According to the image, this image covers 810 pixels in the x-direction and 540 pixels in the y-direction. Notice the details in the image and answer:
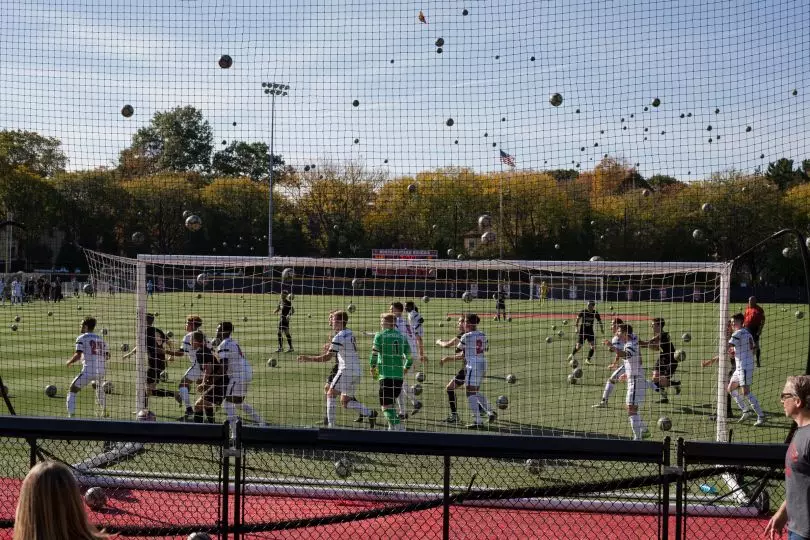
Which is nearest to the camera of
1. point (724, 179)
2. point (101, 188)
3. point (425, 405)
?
point (425, 405)

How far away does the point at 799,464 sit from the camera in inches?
174

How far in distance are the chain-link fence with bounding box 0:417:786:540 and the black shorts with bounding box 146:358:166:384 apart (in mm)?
1274

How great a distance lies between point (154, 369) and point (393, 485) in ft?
14.6

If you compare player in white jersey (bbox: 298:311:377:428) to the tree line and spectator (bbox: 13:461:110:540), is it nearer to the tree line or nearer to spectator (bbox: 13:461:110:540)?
spectator (bbox: 13:461:110:540)

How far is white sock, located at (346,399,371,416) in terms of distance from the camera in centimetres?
1099

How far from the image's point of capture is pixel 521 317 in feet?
101

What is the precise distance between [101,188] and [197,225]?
31.5 meters

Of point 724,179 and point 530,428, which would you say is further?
point 724,179

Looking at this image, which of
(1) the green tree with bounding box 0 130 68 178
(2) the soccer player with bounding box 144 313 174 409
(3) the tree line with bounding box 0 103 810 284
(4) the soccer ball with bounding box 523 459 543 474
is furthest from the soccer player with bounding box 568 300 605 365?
(1) the green tree with bounding box 0 130 68 178

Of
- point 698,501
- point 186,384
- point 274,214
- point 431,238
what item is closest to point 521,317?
point 431,238

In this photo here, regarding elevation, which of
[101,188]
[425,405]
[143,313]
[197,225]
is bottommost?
[425,405]

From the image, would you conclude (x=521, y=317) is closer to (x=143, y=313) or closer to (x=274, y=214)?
(x=274, y=214)

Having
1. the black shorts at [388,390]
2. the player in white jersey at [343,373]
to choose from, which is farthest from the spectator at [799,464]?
the player in white jersey at [343,373]

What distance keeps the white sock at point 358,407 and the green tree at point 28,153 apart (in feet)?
99.8
